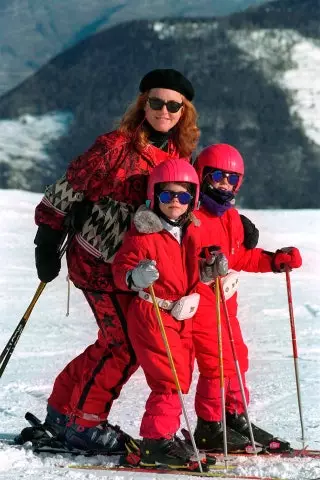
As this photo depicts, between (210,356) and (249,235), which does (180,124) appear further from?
(210,356)

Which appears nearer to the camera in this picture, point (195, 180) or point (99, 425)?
point (195, 180)

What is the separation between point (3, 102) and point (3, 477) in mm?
57935

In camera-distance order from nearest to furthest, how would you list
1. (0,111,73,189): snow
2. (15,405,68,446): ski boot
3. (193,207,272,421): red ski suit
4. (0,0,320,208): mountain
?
(193,207,272,421): red ski suit
(15,405,68,446): ski boot
(0,111,73,189): snow
(0,0,320,208): mountain

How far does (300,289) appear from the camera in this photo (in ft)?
30.0

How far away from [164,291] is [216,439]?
781mm

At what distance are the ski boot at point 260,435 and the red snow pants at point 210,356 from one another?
136mm

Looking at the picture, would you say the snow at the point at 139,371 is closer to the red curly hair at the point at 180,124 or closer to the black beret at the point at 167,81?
the red curly hair at the point at 180,124

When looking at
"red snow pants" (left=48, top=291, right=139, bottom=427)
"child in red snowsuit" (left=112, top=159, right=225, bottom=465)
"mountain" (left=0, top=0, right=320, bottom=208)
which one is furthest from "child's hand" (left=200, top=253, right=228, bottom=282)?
"mountain" (left=0, top=0, right=320, bottom=208)

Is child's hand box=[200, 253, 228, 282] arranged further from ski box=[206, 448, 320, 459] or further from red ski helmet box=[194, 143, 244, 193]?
ski box=[206, 448, 320, 459]

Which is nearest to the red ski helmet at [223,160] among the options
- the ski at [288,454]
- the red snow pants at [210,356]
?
the red snow pants at [210,356]

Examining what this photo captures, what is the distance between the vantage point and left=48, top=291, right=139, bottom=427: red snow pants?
3613mm

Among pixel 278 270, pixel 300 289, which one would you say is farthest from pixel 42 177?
pixel 278 270

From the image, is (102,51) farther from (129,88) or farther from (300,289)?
(300,289)

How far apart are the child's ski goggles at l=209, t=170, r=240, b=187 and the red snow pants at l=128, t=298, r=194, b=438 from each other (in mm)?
721
